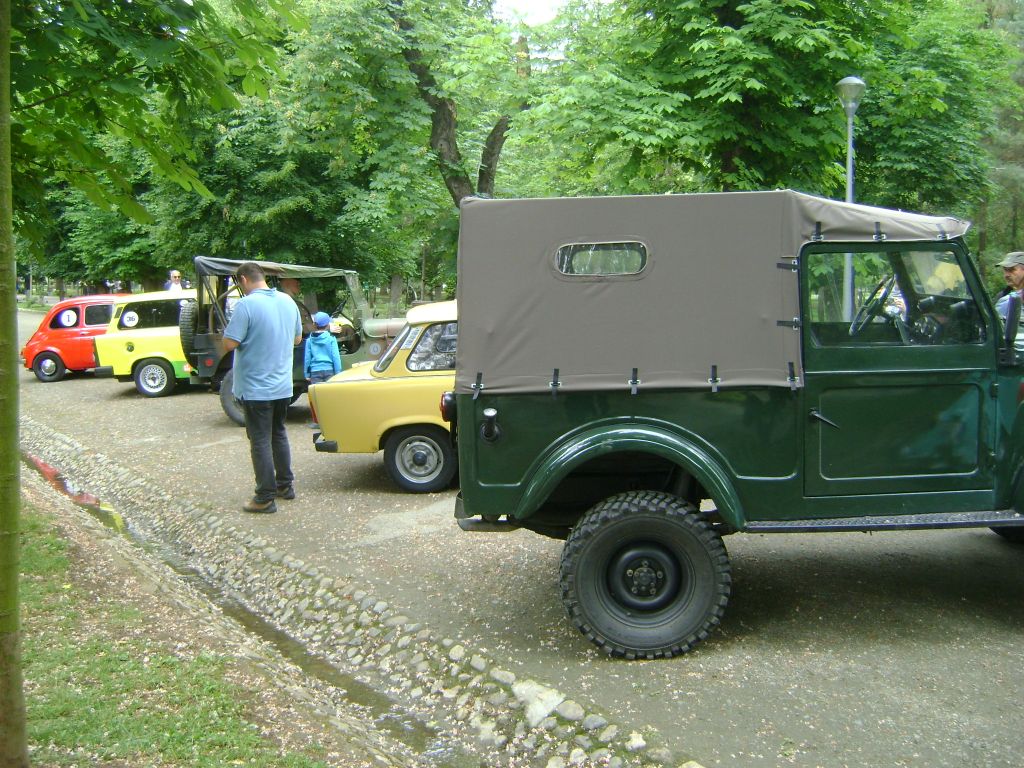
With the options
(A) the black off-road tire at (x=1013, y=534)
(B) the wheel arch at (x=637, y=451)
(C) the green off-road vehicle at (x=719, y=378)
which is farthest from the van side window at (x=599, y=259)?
(A) the black off-road tire at (x=1013, y=534)

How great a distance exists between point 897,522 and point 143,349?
14973 mm

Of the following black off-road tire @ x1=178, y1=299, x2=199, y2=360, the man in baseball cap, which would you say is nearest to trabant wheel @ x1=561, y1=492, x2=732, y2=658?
the man in baseball cap

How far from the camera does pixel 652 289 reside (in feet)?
16.1

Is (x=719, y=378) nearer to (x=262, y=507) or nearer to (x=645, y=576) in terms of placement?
(x=645, y=576)

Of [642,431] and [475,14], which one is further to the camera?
[475,14]

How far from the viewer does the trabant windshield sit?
8812 mm

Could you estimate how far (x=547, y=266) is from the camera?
4.93 meters

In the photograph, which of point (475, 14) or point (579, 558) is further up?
point (475, 14)

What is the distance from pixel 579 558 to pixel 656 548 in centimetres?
42

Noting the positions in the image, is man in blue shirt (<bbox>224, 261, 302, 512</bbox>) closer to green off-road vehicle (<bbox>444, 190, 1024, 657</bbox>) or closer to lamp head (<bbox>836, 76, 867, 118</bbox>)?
green off-road vehicle (<bbox>444, 190, 1024, 657</bbox>)

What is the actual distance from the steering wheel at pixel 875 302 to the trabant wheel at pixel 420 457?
Result: 4.58m

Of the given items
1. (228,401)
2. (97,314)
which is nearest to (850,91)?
(228,401)

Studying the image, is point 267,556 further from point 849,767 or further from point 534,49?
point 534,49

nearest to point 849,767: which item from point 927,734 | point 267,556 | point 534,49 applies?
point 927,734
